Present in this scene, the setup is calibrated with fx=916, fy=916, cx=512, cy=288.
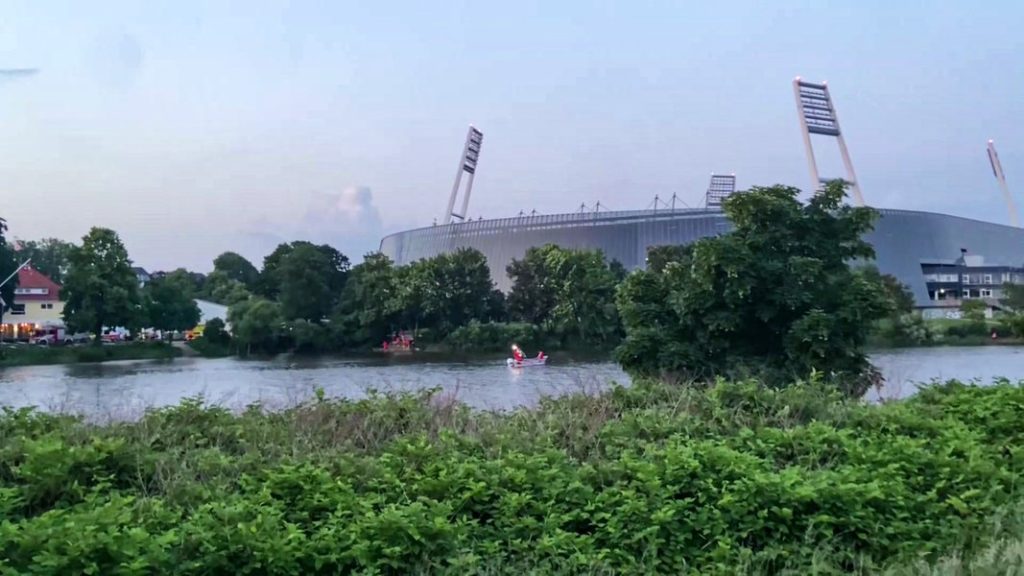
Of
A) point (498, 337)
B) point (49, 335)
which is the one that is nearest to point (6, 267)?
point (49, 335)

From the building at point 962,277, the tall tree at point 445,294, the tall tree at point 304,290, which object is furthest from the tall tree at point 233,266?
the building at point 962,277

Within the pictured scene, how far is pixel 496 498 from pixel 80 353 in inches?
1840

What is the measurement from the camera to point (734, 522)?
483 centimetres

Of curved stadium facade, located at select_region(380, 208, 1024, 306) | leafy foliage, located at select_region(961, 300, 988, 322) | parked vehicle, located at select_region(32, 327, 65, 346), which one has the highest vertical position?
curved stadium facade, located at select_region(380, 208, 1024, 306)

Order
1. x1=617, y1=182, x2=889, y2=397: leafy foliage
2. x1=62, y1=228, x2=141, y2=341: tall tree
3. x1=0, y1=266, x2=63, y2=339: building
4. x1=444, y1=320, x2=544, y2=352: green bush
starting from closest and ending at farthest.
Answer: x1=617, y1=182, x2=889, y2=397: leafy foliage < x1=62, y1=228, x2=141, y2=341: tall tree < x1=444, y1=320, x2=544, y2=352: green bush < x1=0, y1=266, x2=63, y2=339: building

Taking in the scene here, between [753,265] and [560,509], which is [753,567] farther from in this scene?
[753,265]

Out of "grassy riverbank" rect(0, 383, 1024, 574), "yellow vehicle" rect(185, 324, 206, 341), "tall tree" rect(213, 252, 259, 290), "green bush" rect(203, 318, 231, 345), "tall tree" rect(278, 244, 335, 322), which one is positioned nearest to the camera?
"grassy riverbank" rect(0, 383, 1024, 574)

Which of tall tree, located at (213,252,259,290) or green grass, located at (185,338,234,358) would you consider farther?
tall tree, located at (213,252,259,290)

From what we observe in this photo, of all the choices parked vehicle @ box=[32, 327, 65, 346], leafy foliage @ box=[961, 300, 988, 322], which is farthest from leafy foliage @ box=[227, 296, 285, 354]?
leafy foliage @ box=[961, 300, 988, 322]

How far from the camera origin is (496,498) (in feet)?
16.3

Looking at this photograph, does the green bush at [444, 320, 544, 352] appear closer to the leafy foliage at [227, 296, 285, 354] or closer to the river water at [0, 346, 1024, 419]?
the river water at [0, 346, 1024, 419]

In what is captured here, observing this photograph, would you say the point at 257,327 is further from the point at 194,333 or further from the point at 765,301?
the point at 765,301

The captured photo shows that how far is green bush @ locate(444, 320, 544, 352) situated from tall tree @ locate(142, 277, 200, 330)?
61.9 ft

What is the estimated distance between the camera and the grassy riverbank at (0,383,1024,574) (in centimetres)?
414
